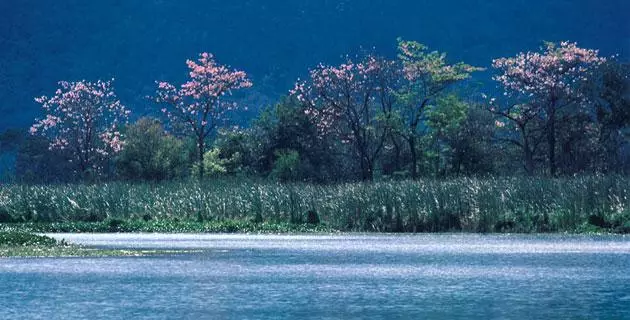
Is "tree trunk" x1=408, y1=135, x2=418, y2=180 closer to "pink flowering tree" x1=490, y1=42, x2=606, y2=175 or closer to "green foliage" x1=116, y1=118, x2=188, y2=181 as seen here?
"pink flowering tree" x1=490, y1=42, x2=606, y2=175

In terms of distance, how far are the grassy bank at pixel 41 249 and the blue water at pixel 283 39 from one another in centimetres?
14457

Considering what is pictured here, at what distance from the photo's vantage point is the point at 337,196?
5419cm

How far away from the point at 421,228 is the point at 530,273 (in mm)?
22802

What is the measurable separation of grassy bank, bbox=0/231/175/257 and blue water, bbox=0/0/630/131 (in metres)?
145

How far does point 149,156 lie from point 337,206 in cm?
4398

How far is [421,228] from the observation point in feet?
163

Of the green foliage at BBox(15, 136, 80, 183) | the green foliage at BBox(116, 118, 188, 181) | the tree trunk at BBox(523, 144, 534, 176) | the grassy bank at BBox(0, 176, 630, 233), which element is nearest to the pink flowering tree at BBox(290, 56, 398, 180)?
the tree trunk at BBox(523, 144, 534, 176)

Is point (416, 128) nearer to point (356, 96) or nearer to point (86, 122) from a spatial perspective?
point (356, 96)

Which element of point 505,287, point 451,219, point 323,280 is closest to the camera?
point 505,287

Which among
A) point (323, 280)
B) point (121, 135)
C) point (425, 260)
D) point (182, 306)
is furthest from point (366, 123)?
point (182, 306)

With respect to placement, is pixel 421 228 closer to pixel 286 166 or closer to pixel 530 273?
pixel 530 273

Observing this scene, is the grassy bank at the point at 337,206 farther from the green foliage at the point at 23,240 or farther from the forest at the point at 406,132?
the green foliage at the point at 23,240

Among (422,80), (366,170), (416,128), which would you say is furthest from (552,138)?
(366,170)

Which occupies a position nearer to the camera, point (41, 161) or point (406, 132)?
point (406, 132)
